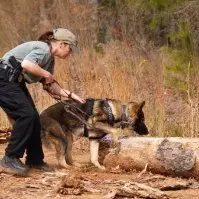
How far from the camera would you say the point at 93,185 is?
4992mm

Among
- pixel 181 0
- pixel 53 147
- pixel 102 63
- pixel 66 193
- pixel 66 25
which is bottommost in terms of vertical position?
pixel 66 193

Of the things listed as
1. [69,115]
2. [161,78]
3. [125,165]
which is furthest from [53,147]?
[161,78]

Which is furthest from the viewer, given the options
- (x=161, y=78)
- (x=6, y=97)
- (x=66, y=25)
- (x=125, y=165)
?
(x=66, y=25)

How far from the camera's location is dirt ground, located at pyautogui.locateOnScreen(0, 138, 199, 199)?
457cm

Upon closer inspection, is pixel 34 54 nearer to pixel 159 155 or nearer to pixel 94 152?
pixel 94 152

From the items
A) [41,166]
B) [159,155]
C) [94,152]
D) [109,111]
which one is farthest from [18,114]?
[159,155]

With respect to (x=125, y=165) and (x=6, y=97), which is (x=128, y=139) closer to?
(x=125, y=165)

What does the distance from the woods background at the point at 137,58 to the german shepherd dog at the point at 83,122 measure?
95 centimetres

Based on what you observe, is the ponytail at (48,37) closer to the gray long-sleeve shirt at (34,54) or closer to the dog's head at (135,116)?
the gray long-sleeve shirt at (34,54)

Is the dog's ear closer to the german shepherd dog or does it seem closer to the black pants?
the german shepherd dog

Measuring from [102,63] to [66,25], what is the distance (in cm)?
117

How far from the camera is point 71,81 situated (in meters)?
8.47

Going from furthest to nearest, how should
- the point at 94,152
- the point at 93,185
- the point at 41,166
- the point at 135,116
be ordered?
the point at 135,116
the point at 94,152
the point at 41,166
the point at 93,185

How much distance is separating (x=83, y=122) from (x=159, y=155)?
0.99 m
